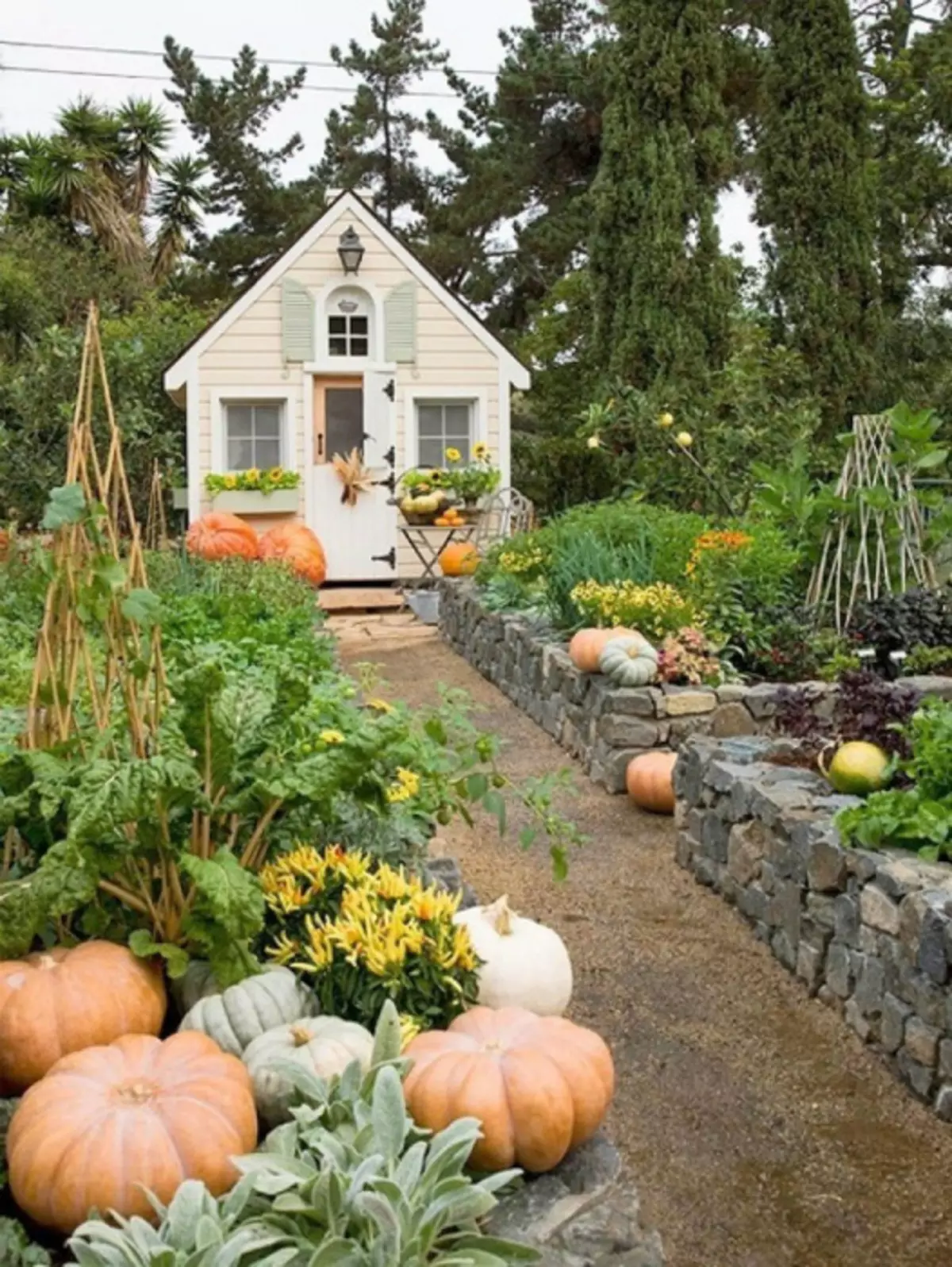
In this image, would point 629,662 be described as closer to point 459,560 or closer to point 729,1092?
point 729,1092

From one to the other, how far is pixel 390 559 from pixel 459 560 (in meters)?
1.44

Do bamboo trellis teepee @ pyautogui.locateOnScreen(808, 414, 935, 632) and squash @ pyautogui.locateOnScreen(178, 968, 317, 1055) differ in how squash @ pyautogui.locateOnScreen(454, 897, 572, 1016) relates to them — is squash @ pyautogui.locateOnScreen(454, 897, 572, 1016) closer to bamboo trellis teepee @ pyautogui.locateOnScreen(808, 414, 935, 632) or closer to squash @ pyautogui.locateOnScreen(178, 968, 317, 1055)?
squash @ pyautogui.locateOnScreen(178, 968, 317, 1055)

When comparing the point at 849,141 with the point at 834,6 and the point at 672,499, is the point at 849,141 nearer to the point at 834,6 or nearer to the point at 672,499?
the point at 834,6

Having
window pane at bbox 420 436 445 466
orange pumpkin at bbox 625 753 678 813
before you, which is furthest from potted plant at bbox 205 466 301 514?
orange pumpkin at bbox 625 753 678 813

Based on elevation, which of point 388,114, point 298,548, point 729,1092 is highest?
point 388,114

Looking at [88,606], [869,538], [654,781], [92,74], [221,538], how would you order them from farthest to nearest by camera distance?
[92,74] < [221,538] < [869,538] < [654,781] < [88,606]

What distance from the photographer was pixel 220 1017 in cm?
271

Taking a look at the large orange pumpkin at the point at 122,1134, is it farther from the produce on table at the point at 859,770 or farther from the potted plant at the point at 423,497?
the potted plant at the point at 423,497

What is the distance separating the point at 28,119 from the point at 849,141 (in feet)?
41.2

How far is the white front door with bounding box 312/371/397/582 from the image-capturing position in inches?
556

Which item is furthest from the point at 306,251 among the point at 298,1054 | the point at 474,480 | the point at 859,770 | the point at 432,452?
the point at 298,1054

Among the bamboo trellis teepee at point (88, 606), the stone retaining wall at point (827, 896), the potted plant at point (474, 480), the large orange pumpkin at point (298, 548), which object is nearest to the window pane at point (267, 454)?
the large orange pumpkin at point (298, 548)

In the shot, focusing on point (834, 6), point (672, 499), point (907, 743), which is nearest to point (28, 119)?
point (834, 6)

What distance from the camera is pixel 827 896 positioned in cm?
419
